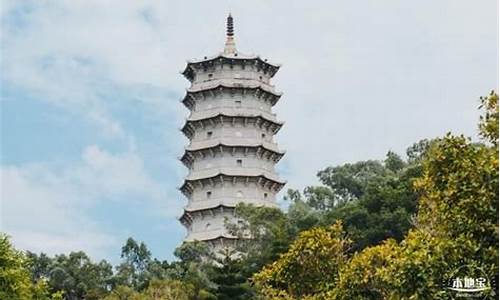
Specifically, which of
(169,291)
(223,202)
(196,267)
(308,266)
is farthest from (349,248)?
(223,202)

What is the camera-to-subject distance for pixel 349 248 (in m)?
23.2

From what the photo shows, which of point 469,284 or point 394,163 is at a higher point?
point 394,163

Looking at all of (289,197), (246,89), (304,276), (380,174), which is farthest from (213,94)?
(304,276)

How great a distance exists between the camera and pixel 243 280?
34.9 m

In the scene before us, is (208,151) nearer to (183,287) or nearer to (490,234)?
(183,287)

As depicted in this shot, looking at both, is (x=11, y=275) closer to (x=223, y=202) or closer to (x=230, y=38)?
(x=223, y=202)

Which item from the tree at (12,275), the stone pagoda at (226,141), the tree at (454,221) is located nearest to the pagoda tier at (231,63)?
the stone pagoda at (226,141)

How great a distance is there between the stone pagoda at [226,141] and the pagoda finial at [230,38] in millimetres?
170

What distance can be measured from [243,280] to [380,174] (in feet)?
55.0

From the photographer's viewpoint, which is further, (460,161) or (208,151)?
(208,151)

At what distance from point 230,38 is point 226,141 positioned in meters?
7.56

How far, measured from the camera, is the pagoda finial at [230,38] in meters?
53.6

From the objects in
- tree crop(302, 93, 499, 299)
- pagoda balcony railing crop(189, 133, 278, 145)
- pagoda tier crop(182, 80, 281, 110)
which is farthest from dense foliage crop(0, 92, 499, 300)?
pagoda tier crop(182, 80, 281, 110)

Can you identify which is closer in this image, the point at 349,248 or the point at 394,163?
the point at 349,248
